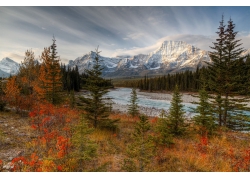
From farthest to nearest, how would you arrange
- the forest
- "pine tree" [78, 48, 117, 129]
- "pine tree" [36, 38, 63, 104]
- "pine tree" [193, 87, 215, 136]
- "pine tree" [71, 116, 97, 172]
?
"pine tree" [36, 38, 63, 104]
"pine tree" [78, 48, 117, 129]
"pine tree" [193, 87, 215, 136]
the forest
"pine tree" [71, 116, 97, 172]

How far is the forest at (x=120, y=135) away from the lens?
446cm

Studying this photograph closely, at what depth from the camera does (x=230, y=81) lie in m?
12.0

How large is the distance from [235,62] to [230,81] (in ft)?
5.65

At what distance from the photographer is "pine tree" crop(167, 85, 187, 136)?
8.14m

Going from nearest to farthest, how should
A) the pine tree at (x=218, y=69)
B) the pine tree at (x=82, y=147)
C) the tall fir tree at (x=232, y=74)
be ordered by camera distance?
1. the pine tree at (x=82, y=147)
2. the tall fir tree at (x=232, y=74)
3. the pine tree at (x=218, y=69)

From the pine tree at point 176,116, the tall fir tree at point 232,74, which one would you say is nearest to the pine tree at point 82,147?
the pine tree at point 176,116

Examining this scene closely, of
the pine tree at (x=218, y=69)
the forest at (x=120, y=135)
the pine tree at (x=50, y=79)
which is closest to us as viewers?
the forest at (x=120, y=135)

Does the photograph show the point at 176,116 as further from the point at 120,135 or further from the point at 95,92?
the point at 95,92

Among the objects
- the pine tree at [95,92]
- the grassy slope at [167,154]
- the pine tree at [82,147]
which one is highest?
the pine tree at [95,92]

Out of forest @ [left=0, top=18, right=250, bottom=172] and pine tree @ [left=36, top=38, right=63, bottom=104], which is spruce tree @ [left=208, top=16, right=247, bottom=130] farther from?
pine tree @ [left=36, top=38, right=63, bottom=104]

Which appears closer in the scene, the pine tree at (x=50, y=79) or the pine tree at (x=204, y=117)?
the pine tree at (x=204, y=117)

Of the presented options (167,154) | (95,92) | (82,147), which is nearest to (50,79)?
(95,92)

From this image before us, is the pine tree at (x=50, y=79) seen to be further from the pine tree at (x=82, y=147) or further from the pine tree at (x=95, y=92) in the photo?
the pine tree at (x=82, y=147)

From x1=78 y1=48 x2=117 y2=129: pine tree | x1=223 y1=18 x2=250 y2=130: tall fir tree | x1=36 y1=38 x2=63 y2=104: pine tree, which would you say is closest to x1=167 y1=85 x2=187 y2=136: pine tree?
x1=78 y1=48 x2=117 y2=129: pine tree
